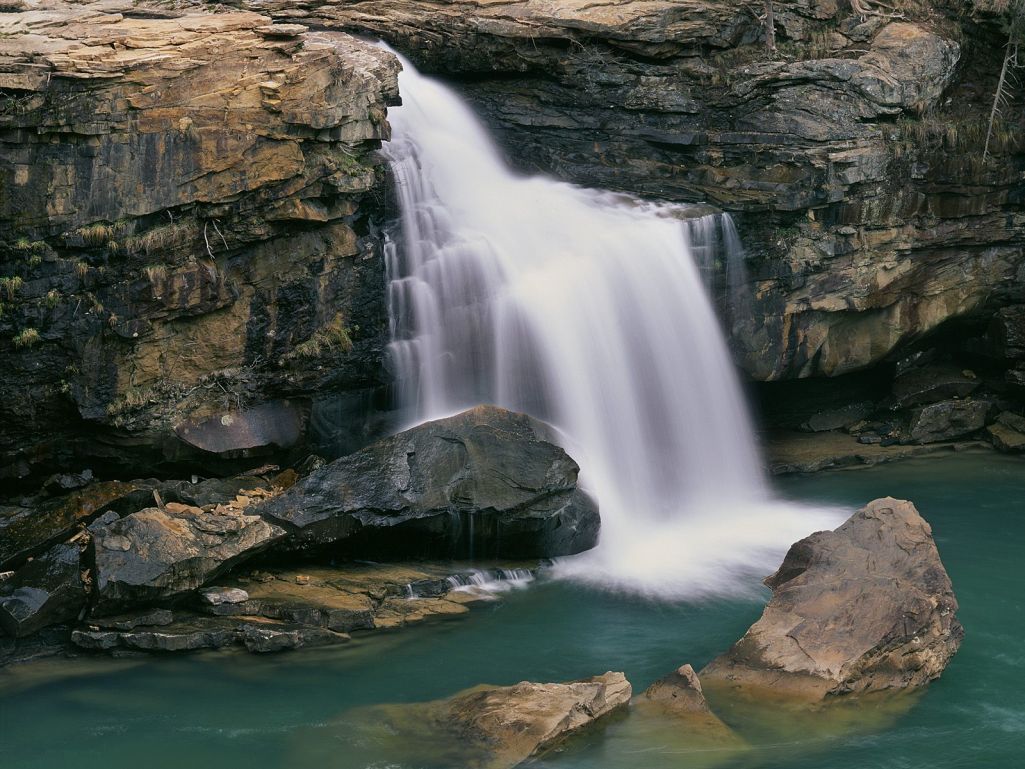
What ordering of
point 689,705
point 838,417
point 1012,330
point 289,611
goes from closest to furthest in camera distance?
point 689,705 → point 289,611 → point 1012,330 → point 838,417

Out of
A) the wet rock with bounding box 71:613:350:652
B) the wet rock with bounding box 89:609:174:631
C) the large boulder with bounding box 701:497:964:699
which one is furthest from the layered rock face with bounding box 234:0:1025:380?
the wet rock with bounding box 89:609:174:631

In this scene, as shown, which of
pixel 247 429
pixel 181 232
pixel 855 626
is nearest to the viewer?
pixel 855 626

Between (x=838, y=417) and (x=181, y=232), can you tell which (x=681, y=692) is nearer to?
(x=181, y=232)

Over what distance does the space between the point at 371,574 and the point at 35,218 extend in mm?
5683

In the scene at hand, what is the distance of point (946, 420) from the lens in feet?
67.1

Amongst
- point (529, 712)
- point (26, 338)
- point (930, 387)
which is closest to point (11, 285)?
point (26, 338)

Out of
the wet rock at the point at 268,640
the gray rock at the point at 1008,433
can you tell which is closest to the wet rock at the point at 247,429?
the wet rock at the point at 268,640

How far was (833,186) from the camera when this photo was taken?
18391 mm

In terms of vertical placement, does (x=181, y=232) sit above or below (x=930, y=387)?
above

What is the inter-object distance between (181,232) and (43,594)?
4.43m

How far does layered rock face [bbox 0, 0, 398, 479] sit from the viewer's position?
1359 cm

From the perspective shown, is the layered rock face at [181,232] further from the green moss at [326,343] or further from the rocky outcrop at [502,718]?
the rocky outcrop at [502,718]

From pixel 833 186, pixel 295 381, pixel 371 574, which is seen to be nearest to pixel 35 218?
pixel 295 381

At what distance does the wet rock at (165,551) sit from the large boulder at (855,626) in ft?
17.9
